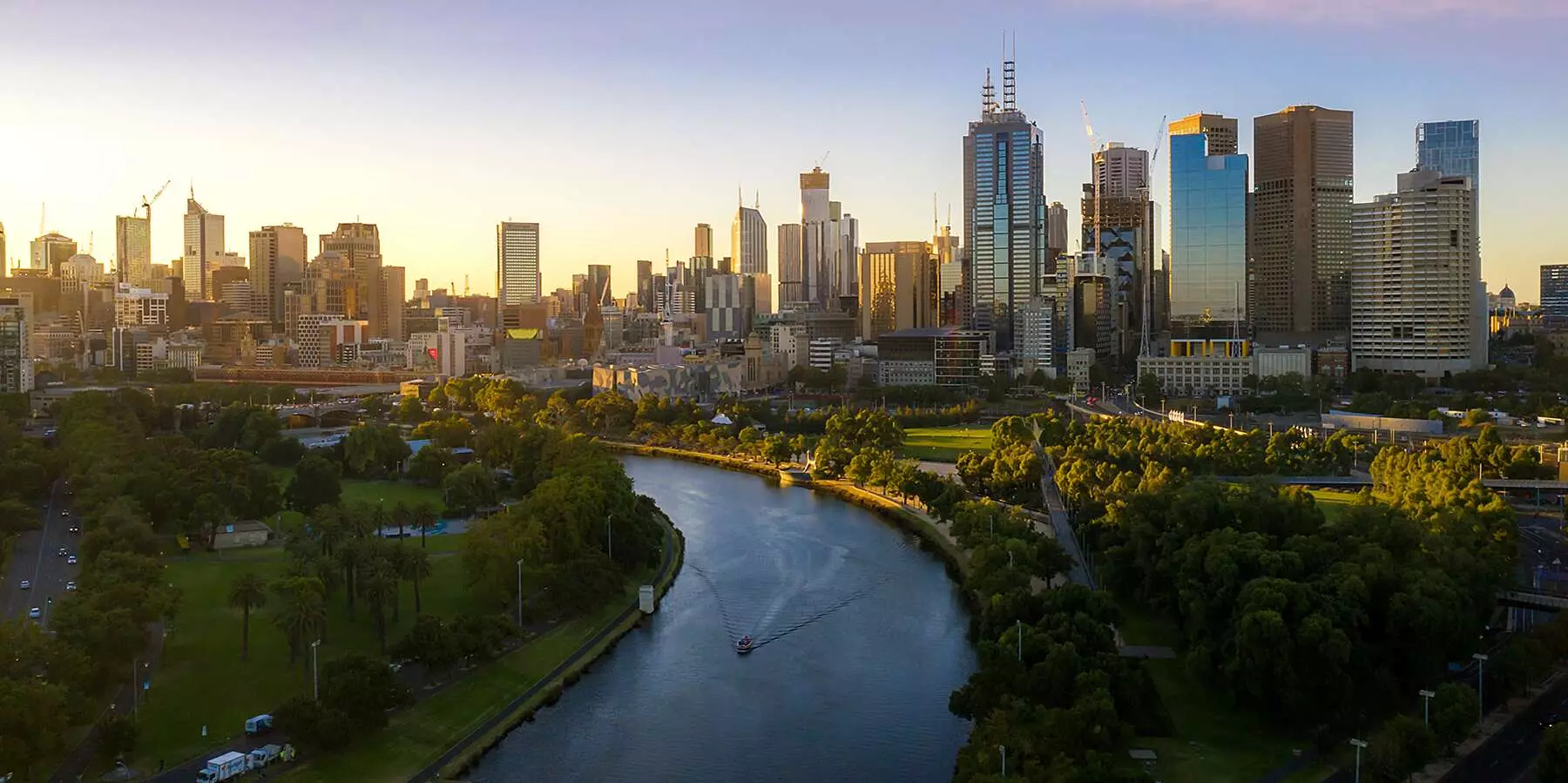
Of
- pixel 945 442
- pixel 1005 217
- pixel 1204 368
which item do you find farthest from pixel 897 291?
pixel 945 442

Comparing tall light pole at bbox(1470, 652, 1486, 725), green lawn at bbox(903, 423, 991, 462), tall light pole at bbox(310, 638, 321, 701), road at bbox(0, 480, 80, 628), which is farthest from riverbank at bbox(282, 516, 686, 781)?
green lawn at bbox(903, 423, 991, 462)

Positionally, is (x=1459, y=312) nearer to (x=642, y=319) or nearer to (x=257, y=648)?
(x=257, y=648)

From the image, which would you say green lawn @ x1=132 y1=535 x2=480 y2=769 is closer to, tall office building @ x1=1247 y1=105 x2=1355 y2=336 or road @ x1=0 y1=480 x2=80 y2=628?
road @ x1=0 y1=480 x2=80 y2=628

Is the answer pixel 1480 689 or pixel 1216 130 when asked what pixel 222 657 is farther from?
pixel 1216 130

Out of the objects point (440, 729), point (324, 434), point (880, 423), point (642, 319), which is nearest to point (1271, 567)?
point (440, 729)

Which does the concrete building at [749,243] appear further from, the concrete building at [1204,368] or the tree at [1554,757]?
the tree at [1554,757]

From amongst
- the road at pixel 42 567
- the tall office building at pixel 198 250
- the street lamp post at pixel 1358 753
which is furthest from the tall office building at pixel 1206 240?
the tall office building at pixel 198 250
